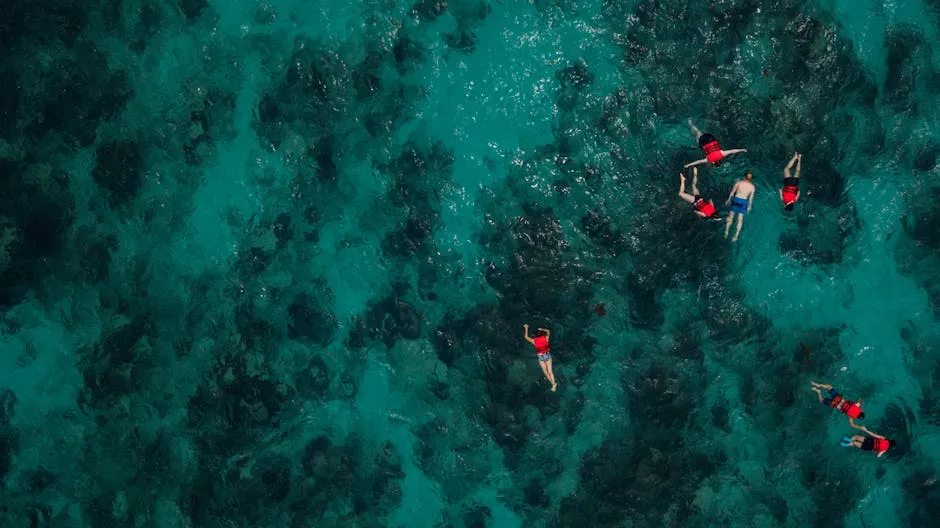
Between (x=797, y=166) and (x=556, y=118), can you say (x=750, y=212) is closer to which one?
(x=797, y=166)

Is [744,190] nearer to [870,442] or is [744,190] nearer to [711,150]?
[711,150]

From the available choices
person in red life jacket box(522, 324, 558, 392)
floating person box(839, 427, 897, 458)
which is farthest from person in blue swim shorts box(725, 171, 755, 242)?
floating person box(839, 427, 897, 458)

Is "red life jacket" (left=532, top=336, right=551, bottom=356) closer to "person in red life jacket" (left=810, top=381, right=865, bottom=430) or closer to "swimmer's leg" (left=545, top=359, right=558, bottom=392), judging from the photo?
"swimmer's leg" (left=545, top=359, right=558, bottom=392)

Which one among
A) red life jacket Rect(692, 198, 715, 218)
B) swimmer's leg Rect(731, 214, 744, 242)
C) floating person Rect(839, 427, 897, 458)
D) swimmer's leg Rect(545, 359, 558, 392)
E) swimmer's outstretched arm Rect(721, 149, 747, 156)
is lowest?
floating person Rect(839, 427, 897, 458)

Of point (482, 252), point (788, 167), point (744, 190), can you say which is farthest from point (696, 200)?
point (482, 252)

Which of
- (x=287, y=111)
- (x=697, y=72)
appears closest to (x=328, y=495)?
(x=287, y=111)

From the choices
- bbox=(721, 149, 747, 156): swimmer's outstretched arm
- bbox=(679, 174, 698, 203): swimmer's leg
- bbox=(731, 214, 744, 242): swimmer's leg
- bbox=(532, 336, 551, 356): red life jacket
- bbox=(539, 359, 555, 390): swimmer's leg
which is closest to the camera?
bbox=(532, 336, 551, 356): red life jacket

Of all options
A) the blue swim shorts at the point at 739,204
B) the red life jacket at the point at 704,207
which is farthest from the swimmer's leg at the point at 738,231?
the red life jacket at the point at 704,207
